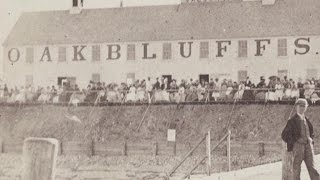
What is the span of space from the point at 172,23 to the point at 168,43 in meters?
1.45

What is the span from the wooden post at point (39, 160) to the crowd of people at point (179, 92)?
23280 mm

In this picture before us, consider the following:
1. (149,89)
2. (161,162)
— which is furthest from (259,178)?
(149,89)

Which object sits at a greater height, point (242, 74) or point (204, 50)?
point (204, 50)

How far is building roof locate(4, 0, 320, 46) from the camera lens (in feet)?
149

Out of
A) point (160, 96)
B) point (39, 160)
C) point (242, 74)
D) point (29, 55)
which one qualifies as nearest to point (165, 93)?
point (160, 96)

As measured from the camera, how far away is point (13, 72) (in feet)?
164

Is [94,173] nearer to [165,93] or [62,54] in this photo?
[165,93]

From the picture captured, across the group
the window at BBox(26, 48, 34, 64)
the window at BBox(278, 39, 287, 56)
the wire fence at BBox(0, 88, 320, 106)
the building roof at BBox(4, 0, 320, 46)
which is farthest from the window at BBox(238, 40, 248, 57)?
the window at BBox(26, 48, 34, 64)

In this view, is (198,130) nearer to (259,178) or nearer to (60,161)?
(60,161)

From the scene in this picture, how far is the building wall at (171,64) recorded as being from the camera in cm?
4394

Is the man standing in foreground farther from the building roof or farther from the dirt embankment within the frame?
the building roof

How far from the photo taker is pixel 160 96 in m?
33.5

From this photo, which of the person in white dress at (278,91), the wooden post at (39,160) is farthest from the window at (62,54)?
the wooden post at (39,160)

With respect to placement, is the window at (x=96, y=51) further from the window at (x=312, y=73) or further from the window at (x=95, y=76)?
the window at (x=312, y=73)
